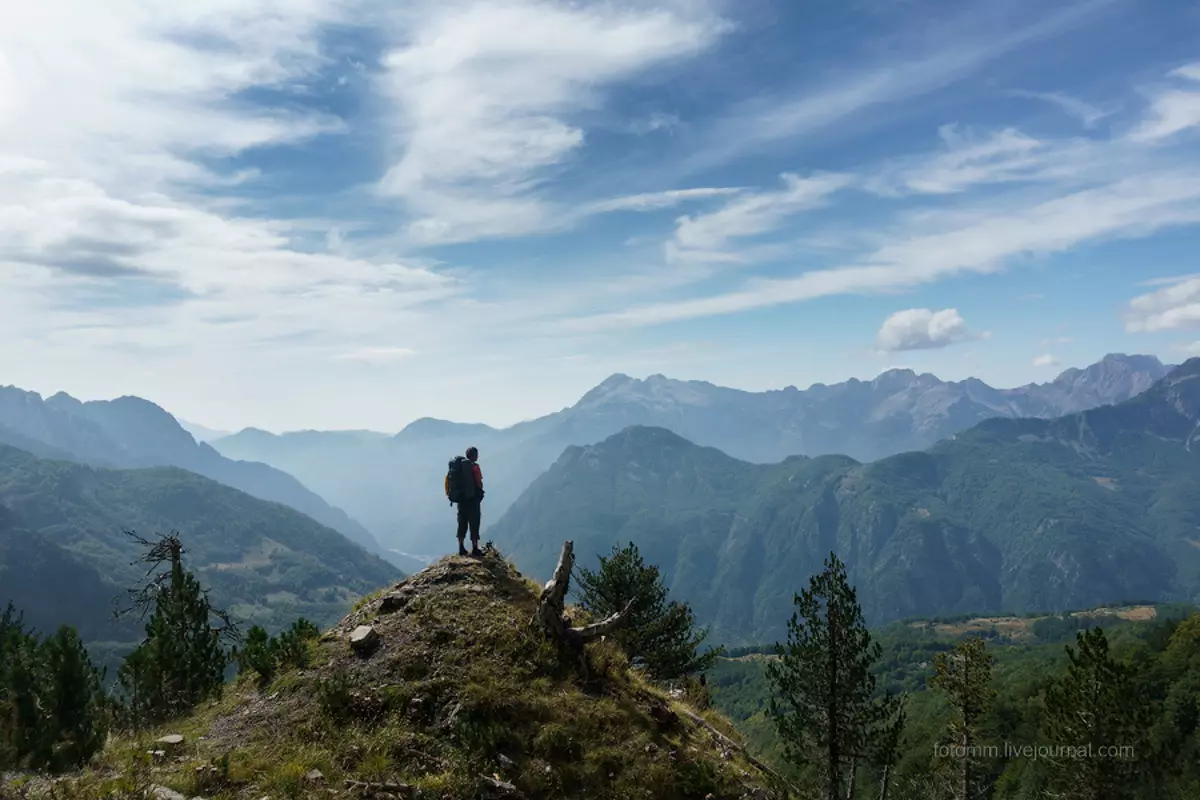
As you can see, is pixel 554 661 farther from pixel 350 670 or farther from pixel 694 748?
pixel 350 670

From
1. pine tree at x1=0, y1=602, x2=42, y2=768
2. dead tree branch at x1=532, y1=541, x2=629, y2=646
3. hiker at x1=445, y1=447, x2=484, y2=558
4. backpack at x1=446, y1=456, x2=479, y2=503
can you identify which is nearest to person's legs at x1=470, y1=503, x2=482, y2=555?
hiker at x1=445, y1=447, x2=484, y2=558

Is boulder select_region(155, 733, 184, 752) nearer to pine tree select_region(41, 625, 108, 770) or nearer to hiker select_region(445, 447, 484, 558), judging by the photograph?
pine tree select_region(41, 625, 108, 770)

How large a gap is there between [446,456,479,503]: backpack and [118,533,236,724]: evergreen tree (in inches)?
467

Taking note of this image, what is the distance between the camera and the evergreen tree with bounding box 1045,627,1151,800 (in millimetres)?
36375

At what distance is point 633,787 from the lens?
15.8 metres

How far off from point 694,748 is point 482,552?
11114mm

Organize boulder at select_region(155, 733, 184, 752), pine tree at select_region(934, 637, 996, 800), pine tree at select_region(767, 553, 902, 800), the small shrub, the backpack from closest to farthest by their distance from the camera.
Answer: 1. boulder at select_region(155, 733, 184, 752)
2. the small shrub
3. the backpack
4. pine tree at select_region(767, 553, 902, 800)
5. pine tree at select_region(934, 637, 996, 800)

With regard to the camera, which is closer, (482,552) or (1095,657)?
(482,552)

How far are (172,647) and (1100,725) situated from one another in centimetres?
4971

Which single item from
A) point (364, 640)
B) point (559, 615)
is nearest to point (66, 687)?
point (364, 640)

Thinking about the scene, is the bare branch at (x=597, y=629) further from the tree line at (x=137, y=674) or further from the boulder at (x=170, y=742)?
the boulder at (x=170, y=742)

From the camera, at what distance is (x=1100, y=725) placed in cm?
3669

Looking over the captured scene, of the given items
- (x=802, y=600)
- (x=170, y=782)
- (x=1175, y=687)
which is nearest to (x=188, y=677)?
(x=170, y=782)

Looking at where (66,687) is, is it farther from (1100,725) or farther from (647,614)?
(1100,725)
